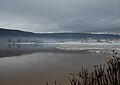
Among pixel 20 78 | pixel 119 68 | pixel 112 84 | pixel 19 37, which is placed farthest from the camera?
pixel 19 37

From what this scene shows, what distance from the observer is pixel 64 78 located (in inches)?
405

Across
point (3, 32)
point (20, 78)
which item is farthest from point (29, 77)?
point (3, 32)

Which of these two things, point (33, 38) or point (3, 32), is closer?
point (3, 32)

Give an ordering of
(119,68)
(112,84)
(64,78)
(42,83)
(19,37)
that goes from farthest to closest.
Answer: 1. (19,37)
2. (64,78)
3. (42,83)
4. (119,68)
5. (112,84)

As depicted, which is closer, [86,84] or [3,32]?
[86,84]

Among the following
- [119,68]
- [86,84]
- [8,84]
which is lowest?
[8,84]

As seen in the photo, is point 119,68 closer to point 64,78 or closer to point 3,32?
point 64,78

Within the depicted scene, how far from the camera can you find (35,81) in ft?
33.2

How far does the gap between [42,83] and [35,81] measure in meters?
0.65

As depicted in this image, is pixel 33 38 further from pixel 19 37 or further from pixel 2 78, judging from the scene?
Answer: pixel 2 78

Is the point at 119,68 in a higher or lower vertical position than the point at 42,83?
higher

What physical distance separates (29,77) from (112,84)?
7.83 metres

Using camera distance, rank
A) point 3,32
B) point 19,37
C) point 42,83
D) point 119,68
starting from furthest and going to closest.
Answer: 1. point 19,37
2. point 3,32
3. point 42,83
4. point 119,68

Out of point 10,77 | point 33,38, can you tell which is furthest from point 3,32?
point 10,77
